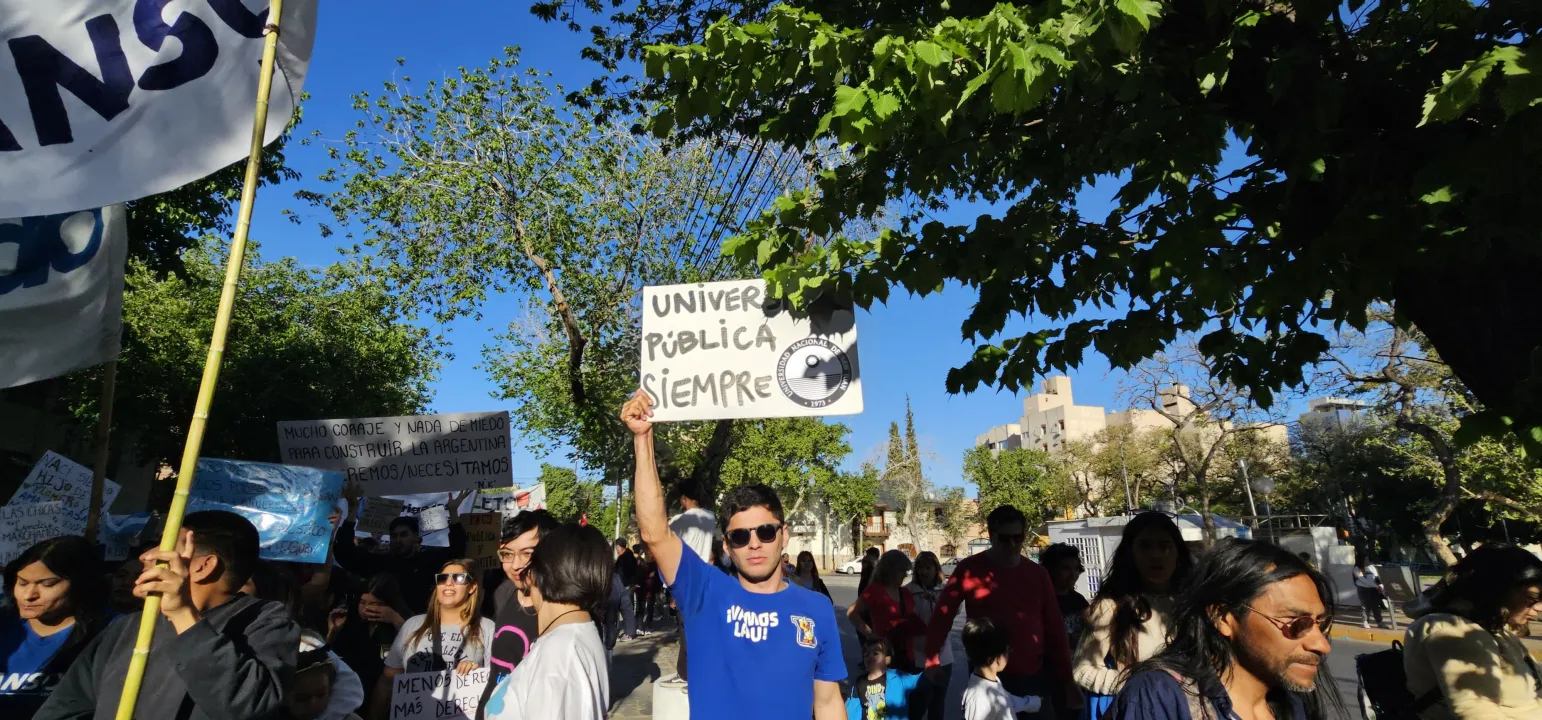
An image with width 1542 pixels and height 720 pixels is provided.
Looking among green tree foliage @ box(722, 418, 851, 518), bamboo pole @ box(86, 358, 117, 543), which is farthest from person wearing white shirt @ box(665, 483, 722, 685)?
green tree foliage @ box(722, 418, 851, 518)

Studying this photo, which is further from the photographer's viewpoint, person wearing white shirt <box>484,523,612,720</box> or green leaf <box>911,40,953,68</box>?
green leaf <box>911,40,953,68</box>

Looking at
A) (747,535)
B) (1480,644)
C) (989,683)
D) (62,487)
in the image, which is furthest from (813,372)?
(62,487)

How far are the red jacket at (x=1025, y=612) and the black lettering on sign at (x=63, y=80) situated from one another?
4.17m

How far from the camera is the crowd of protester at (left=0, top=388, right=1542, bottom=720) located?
2.02 meters

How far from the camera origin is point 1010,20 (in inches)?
117

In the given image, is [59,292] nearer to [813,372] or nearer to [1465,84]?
[813,372]

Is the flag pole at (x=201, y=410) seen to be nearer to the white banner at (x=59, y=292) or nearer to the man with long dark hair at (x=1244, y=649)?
the white banner at (x=59, y=292)

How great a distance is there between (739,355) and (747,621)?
5.78 ft

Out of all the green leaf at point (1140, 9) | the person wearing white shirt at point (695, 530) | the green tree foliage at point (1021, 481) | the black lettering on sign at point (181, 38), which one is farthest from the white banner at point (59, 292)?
the green tree foliage at point (1021, 481)

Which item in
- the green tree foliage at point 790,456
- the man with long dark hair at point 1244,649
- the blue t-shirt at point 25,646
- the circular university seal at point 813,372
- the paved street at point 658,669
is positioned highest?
the green tree foliage at point 790,456

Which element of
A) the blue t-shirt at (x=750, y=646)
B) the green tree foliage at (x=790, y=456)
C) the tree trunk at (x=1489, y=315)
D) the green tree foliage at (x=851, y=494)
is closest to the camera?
the blue t-shirt at (x=750, y=646)

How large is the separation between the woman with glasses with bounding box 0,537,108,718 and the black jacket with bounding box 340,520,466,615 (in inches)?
73.4

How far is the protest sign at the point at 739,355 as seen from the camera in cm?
422

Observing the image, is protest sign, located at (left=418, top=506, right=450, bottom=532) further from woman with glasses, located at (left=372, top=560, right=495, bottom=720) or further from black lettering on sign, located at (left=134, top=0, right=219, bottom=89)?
black lettering on sign, located at (left=134, top=0, right=219, bottom=89)
